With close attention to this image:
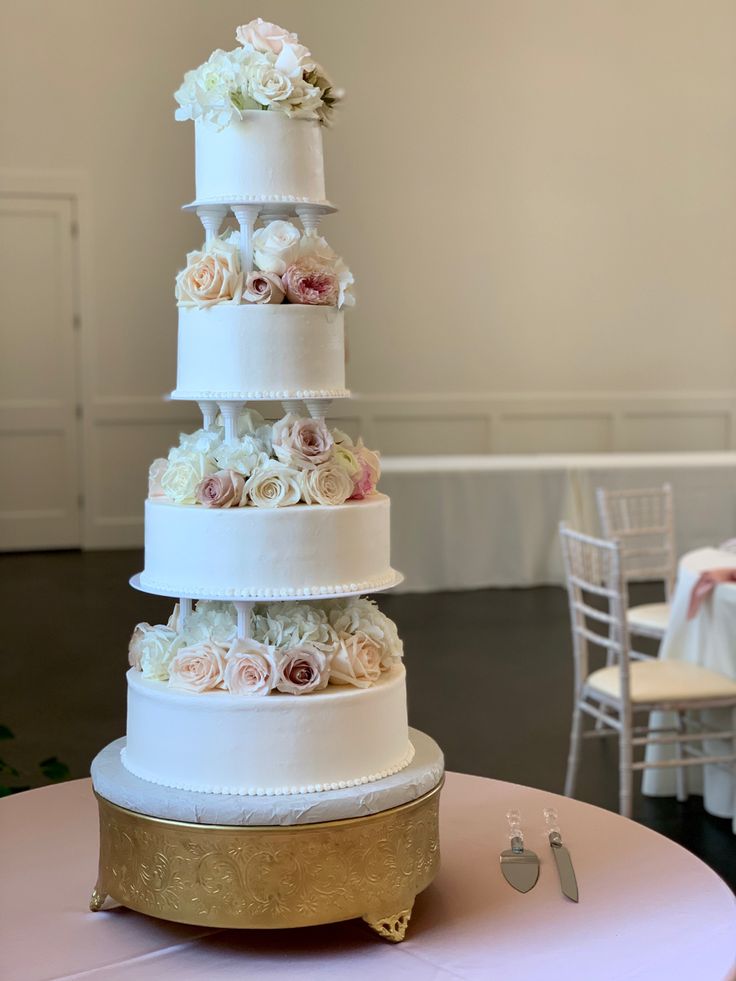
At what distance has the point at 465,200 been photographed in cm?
1022

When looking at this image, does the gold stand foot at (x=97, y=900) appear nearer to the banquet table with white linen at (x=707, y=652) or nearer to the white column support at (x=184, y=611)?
the white column support at (x=184, y=611)

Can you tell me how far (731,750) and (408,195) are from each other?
6.79m

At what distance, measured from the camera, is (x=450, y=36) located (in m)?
10.0

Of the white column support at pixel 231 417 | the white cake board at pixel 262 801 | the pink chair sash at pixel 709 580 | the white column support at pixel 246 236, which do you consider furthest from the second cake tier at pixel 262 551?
the pink chair sash at pixel 709 580

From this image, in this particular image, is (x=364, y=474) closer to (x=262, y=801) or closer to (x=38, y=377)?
(x=262, y=801)

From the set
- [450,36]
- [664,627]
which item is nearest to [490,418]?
[450,36]

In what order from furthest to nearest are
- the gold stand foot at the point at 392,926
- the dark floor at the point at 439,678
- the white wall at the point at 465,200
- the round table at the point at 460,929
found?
1. the white wall at the point at 465,200
2. the dark floor at the point at 439,678
3. the gold stand foot at the point at 392,926
4. the round table at the point at 460,929

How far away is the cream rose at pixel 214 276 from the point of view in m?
1.96

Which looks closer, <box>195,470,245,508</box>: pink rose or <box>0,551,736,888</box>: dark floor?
<box>195,470,245,508</box>: pink rose

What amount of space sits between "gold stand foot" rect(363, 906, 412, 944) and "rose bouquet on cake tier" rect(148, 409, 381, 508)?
652mm

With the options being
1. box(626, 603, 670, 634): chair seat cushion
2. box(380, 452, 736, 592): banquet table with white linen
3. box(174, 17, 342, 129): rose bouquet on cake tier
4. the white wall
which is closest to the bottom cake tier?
box(174, 17, 342, 129): rose bouquet on cake tier

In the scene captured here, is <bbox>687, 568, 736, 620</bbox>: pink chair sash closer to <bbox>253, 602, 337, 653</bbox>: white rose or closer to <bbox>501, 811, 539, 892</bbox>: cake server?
<bbox>501, 811, 539, 892</bbox>: cake server

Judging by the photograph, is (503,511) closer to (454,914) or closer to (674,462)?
(674,462)

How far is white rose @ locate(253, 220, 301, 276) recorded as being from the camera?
6.40 ft
